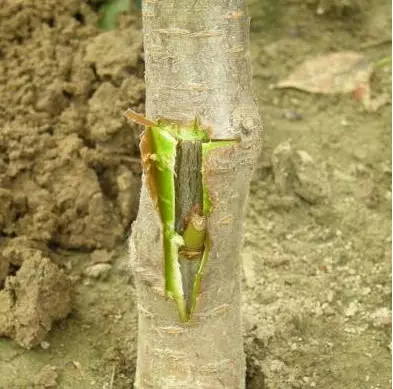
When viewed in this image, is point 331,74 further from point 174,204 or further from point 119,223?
point 174,204

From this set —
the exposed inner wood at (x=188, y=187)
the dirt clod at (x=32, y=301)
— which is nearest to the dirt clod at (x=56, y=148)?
the dirt clod at (x=32, y=301)

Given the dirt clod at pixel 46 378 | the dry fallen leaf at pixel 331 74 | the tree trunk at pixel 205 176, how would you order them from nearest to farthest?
1. the tree trunk at pixel 205 176
2. the dirt clod at pixel 46 378
3. the dry fallen leaf at pixel 331 74

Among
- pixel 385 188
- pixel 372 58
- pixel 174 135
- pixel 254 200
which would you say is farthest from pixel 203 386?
pixel 372 58

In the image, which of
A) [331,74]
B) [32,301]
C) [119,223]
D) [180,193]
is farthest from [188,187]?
[331,74]

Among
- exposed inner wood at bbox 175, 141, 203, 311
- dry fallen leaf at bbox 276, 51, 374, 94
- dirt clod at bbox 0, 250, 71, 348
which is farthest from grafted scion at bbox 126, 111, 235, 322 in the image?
dry fallen leaf at bbox 276, 51, 374, 94

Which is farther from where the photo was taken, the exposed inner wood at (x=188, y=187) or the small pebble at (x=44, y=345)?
the small pebble at (x=44, y=345)

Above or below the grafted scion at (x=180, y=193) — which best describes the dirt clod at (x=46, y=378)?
below

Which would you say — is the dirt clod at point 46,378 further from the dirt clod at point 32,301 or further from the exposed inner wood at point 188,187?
the exposed inner wood at point 188,187
